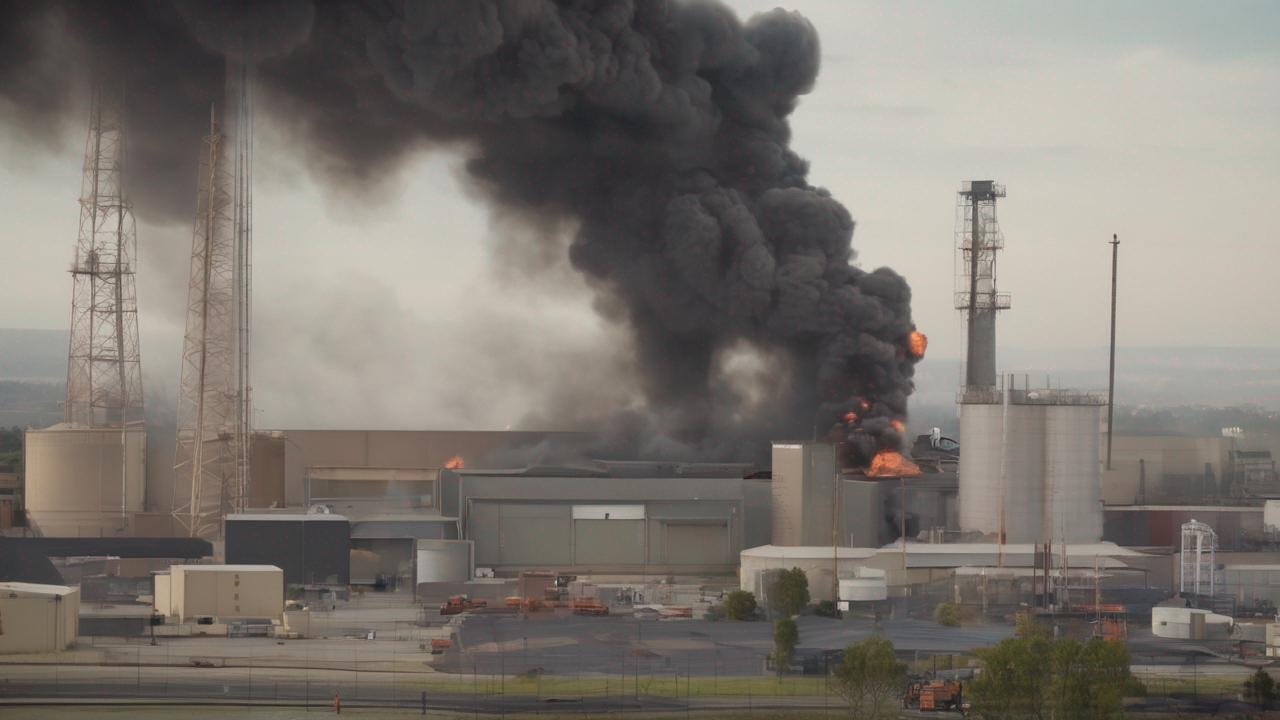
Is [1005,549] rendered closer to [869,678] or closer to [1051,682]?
[1051,682]

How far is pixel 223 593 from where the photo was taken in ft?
144

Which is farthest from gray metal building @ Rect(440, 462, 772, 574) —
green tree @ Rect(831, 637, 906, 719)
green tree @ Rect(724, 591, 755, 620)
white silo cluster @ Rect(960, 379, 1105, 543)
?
green tree @ Rect(831, 637, 906, 719)

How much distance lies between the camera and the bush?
4256 cm

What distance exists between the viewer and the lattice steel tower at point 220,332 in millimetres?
54562

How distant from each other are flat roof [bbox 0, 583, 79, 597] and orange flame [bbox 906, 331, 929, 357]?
114 feet

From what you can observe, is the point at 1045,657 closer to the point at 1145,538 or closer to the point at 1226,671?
the point at 1226,671

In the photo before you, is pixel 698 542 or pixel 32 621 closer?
pixel 32 621

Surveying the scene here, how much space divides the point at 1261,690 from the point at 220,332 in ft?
119

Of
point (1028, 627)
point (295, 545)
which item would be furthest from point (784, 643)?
point (295, 545)

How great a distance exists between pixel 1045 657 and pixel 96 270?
42245 mm

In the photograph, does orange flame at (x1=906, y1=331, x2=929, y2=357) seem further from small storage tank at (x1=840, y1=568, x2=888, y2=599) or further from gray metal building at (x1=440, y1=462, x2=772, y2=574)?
small storage tank at (x1=840, y1=568, x2=888, y2=599)

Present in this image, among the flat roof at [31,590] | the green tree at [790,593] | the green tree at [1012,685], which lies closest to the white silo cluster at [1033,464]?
the green tree at [790,593]

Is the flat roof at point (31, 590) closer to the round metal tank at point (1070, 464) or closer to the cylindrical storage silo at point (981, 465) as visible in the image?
the cylindrical storage silo at point (981, 465)

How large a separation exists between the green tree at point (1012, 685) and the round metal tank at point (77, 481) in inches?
1489
